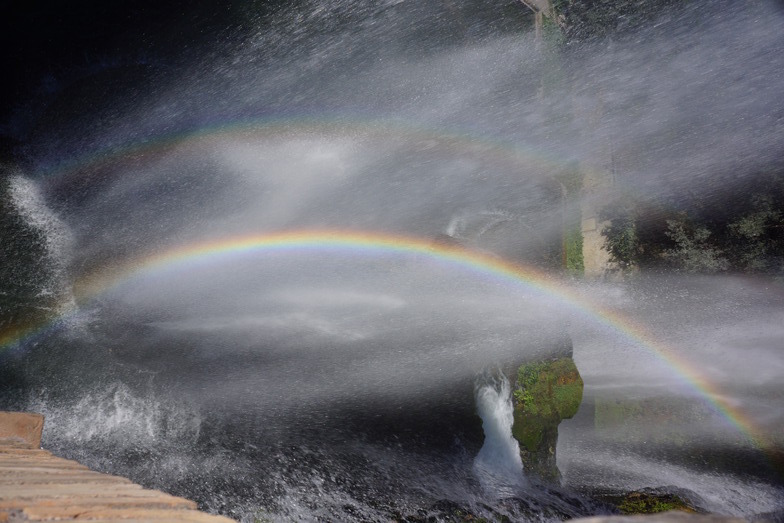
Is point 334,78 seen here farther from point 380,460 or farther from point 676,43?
point 676,43

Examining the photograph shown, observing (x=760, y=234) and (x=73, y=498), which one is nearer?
(x=73, y=498)

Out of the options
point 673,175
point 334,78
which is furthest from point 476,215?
point 673,175

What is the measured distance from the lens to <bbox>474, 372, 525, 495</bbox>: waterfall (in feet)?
23.2

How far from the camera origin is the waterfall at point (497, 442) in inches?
279

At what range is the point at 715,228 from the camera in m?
9.73

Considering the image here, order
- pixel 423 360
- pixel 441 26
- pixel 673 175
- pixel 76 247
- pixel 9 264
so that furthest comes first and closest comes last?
pixel 673 175 < pixel 423 360 < pixel 441 26 < pixel 76 247 < pixel 9 264

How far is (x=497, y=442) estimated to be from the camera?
776 cm

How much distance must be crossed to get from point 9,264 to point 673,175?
12.8 metres

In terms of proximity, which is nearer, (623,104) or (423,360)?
(423,360)

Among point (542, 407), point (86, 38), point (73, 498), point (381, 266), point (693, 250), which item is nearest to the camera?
point (73, 498)

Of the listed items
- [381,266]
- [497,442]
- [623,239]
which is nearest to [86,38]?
[381,266]

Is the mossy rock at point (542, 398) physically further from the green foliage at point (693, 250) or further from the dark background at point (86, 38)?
the dark background at point (86, 38)

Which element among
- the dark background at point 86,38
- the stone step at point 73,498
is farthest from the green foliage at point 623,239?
the stone step at point 73,498

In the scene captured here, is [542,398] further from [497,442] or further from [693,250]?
[693,250]
